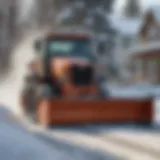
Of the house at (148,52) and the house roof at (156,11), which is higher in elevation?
the house roof at (156,11)

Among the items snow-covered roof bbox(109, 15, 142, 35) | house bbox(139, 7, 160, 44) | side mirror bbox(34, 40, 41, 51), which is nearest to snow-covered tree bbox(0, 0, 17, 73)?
side mirror bbox(34, 40, 41, 51)

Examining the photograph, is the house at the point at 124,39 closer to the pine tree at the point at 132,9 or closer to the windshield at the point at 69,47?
the pine tree at the point at 132,9

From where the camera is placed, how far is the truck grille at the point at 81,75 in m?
3.11

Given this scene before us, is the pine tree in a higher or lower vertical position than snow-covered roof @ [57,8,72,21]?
higher

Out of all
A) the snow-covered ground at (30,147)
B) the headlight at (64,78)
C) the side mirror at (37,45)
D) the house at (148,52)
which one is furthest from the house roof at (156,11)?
the headlight at (64,78)

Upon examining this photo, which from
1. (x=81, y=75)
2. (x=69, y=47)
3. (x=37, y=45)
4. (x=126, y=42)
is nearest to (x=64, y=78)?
(x=81, y=75)

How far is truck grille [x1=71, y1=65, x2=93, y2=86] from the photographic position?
311 cm

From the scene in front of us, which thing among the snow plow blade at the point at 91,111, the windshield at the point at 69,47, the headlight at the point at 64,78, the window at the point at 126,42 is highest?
the window at the point at 126,42

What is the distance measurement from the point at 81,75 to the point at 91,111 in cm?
22

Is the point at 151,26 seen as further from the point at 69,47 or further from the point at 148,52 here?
the point at 69,47

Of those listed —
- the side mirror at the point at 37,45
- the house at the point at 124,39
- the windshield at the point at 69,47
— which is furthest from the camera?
the windshield at the point at 69,47

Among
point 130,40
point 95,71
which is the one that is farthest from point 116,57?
point 95,71

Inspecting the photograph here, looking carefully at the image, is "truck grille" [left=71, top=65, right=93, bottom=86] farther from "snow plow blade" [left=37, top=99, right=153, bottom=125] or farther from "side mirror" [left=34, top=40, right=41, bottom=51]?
"side mirror" [left=34, top=40, right=41, bottom=51]

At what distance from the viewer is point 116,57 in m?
2.59
